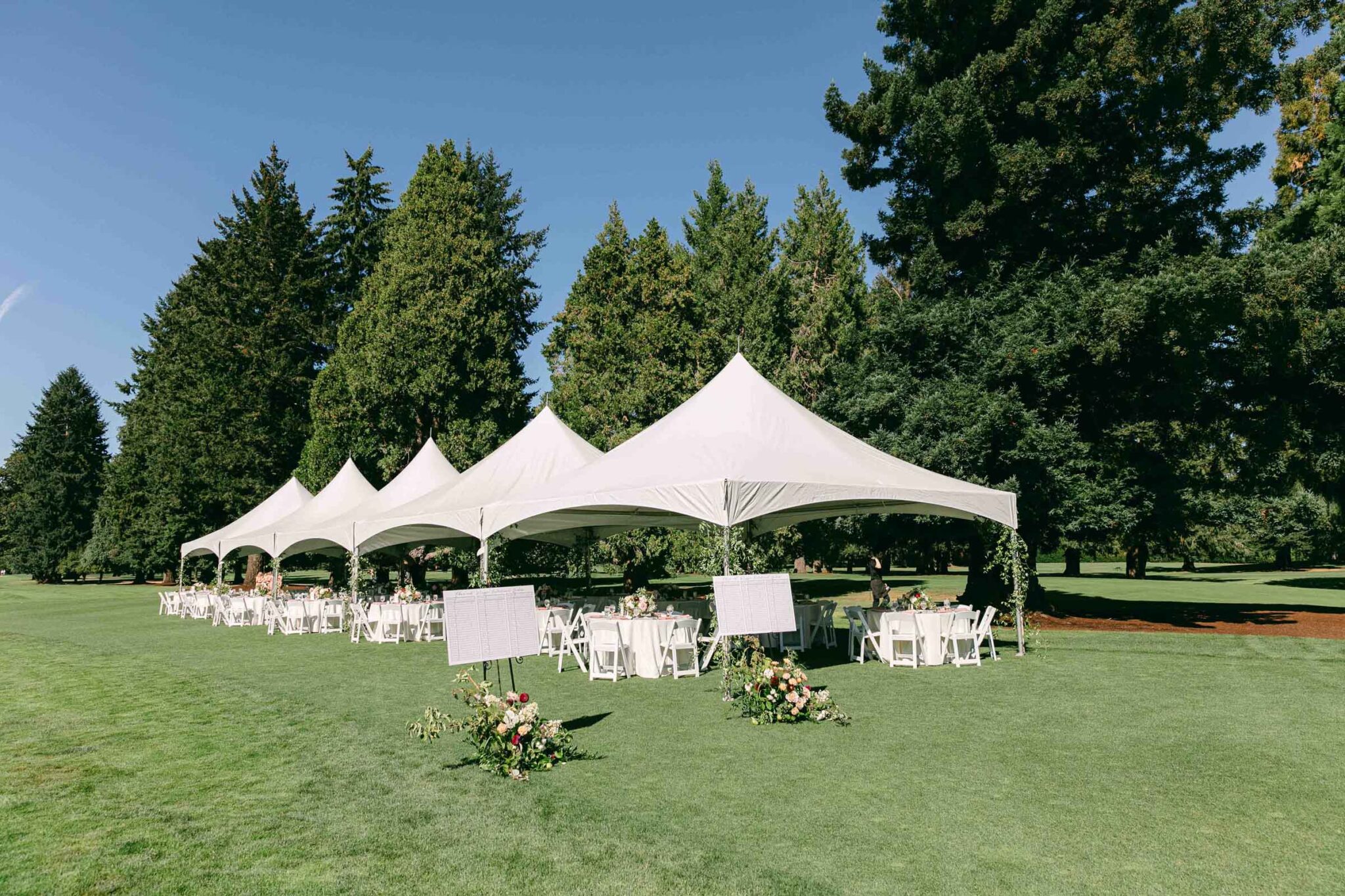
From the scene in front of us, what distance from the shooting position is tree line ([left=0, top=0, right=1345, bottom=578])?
55.7 ft

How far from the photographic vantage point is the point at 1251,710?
27.2ft

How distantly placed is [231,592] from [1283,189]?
3076 centimetres

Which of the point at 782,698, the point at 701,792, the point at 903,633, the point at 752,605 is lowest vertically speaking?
the point at 701,792

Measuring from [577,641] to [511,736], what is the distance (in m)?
5.28

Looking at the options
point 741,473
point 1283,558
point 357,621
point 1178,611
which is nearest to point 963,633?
point 741,473

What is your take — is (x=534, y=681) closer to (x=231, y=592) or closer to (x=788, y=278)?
(x=231, y=592)

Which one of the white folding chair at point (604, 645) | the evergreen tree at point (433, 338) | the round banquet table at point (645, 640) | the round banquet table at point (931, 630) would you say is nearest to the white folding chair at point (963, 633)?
the round banquet table at point (931, 630)

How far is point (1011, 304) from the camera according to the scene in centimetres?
1861

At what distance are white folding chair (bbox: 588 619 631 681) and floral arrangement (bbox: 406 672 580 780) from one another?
159 inches

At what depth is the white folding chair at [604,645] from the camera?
10.9 metres

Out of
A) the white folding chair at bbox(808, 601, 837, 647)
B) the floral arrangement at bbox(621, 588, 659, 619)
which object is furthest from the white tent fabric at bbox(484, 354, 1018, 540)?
the white folding chair at bbox(808, 601, 837, 647)

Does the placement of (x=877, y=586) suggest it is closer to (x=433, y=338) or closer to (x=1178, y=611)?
(x=1178, y=611)

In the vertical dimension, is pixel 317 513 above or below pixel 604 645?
above

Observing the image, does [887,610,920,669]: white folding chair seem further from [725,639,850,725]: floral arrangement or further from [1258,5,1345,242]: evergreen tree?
[1258,5,1345,242]: evergreen tree
